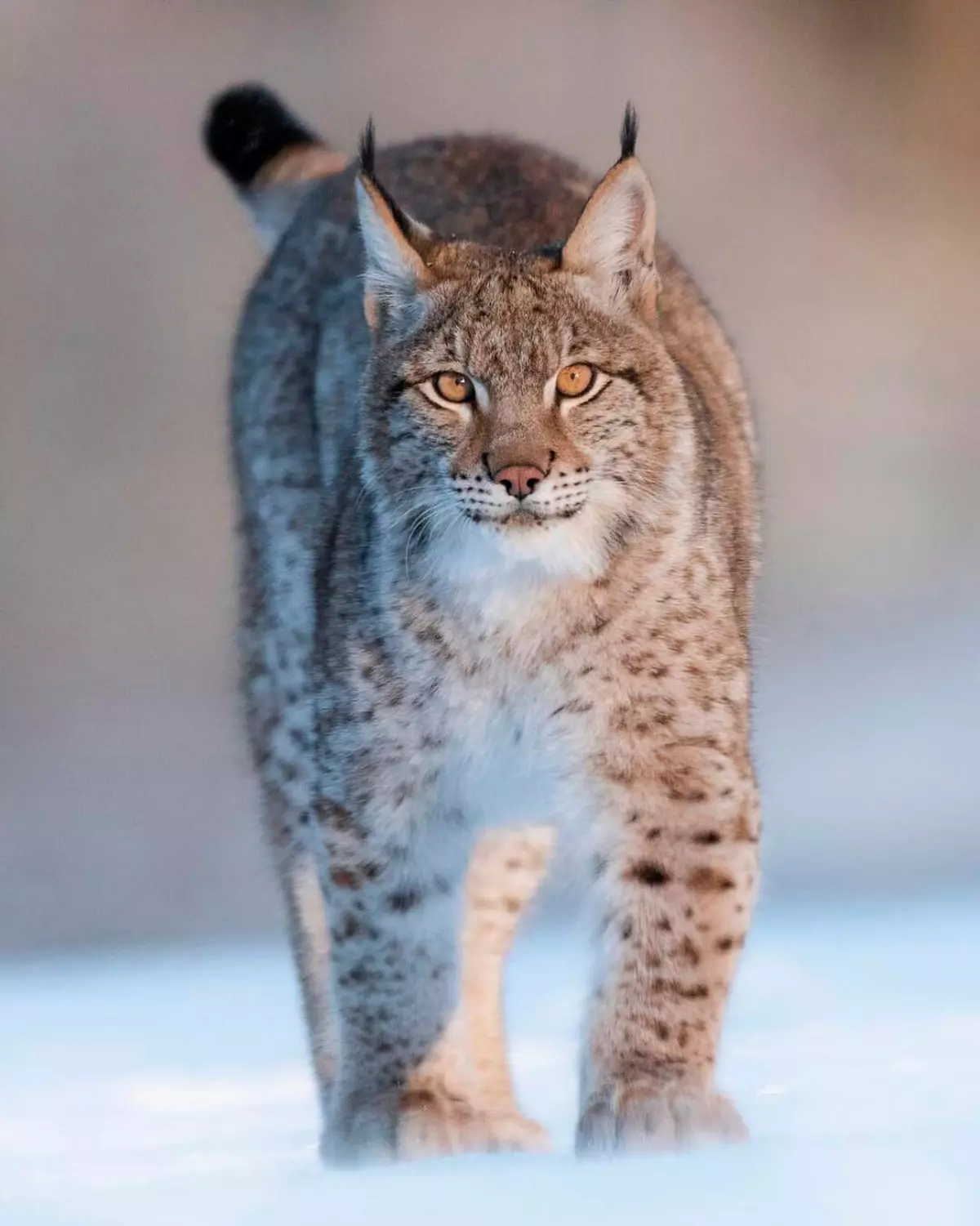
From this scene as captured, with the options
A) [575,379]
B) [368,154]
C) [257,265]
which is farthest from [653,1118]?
[257,265]

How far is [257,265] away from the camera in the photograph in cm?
553

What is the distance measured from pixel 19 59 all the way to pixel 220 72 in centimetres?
63

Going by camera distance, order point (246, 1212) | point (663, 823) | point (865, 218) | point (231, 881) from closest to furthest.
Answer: point (246, 1212), point (663, 823), point (231, 881), point (865, 218)

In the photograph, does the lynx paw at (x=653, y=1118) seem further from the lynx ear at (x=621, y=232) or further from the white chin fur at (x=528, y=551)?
the lynx ear at (x=621, y=232)

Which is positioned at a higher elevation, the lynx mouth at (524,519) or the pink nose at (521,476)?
the pink nose at (521,476)

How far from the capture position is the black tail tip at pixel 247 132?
3.68 meters

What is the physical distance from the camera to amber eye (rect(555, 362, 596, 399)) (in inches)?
101

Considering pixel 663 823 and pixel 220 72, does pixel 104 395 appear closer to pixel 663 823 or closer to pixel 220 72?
pixel 220 72

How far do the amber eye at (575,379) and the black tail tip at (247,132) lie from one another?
129 centimetres

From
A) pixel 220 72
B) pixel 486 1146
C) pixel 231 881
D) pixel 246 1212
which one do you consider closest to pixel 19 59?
pixel 220 72

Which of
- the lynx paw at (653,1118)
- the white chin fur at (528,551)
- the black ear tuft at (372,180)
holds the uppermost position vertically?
the black ear tuft at (372,180)

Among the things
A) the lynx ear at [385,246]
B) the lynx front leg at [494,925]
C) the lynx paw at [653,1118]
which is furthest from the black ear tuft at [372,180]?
the lynx paw at [653,1118]

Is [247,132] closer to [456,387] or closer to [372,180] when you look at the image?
[372,180]

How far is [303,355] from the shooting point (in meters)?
3.36
